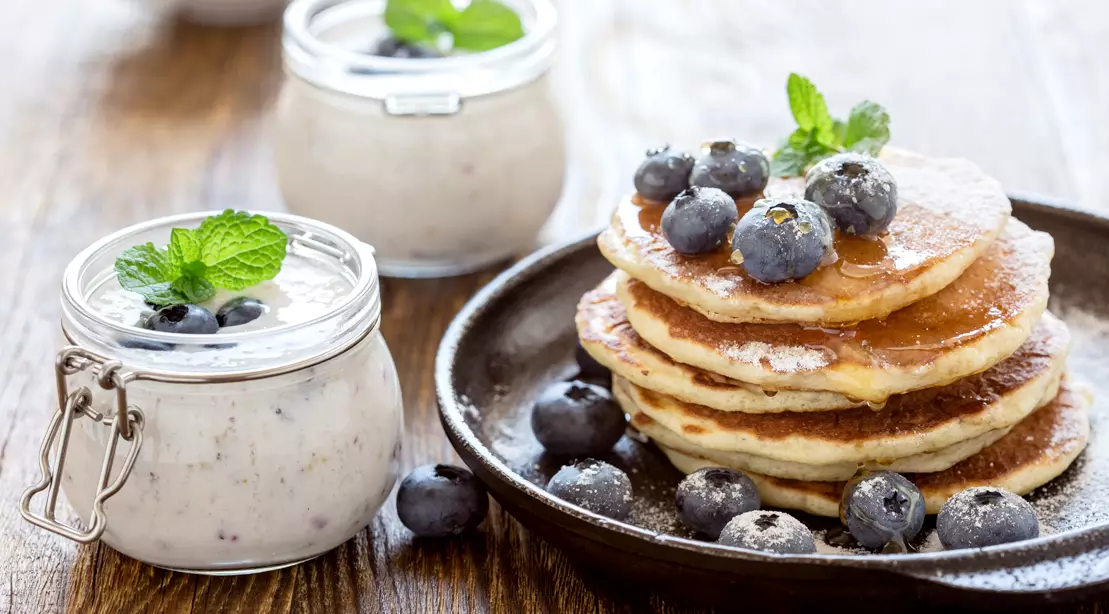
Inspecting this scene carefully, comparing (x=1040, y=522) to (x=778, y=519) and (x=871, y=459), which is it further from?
(x=778, y=519)

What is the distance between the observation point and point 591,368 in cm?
182

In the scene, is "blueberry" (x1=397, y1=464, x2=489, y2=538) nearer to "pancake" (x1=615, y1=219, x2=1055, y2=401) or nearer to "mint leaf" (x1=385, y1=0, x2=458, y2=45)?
"pancake" (x1=615, y1=219, x2=1055, y2=401)

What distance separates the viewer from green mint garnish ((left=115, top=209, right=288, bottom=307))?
4.63 feet

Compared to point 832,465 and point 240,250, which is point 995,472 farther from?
point 240,250

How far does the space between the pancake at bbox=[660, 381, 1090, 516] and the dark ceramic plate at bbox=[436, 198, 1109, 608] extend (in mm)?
25

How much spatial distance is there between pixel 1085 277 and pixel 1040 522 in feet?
1.87

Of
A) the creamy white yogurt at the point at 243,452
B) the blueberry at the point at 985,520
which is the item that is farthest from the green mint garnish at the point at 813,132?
the creamy white yogurt at the point at 243,452

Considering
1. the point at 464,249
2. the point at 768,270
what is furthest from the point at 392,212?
the point at 768,270

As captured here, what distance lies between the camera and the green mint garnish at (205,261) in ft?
4.63

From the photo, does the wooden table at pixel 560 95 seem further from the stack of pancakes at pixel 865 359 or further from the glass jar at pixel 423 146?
the stack of pancakes at pixel 865 359

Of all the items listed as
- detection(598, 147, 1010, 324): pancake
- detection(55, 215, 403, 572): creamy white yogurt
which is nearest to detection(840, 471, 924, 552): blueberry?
detection(598, 147, 1010, 324): pancake

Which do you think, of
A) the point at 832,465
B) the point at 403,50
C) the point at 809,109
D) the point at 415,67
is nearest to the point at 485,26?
the point at 403,50

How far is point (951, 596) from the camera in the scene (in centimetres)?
116

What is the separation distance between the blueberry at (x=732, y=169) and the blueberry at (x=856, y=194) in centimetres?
13
